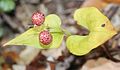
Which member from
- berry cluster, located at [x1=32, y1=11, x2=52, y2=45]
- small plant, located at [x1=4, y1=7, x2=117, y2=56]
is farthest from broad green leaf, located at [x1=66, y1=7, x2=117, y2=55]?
berry cluster, located at [x1=32, y1=11, x2=52, y2=45]

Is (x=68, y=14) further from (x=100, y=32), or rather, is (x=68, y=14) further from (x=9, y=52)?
(x=100, y=32)

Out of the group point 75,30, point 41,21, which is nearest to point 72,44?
point 41,21

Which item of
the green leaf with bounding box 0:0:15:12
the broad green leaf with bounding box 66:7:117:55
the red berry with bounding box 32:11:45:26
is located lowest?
the broad green leaf with bounding box 66:7:117:55

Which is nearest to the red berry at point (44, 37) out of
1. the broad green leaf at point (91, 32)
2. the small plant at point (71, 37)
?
the small plant at point (71, 37)

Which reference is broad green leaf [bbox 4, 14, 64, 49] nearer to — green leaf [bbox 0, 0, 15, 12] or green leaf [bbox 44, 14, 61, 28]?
green leaf [bbox 44, 14, 61, 28]

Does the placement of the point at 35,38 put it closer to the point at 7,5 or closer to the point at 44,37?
the point at 44,37

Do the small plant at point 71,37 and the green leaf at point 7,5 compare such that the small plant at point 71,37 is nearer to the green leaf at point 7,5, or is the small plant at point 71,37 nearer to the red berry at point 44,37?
the red berry at point 44,37
